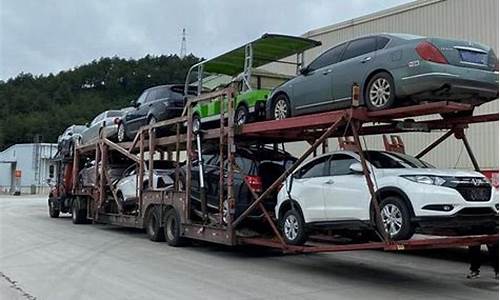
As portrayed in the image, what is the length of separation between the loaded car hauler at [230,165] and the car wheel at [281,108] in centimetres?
32

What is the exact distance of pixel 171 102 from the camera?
15320 mm

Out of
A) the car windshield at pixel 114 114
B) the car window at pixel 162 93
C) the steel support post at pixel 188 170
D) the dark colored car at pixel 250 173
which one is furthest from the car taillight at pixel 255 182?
the car windshield at pixel 114 114

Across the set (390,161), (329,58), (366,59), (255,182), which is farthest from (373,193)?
(255,182)

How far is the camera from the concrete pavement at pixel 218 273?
8.09m

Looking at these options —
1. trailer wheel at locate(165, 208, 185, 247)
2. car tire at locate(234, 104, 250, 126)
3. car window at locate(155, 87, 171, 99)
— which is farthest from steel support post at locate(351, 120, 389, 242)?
car window at locate(155, 87, 171, 99)

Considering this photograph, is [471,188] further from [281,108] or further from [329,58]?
[281,108]

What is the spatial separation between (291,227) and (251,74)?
408 cm

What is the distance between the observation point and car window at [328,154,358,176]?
346 inches

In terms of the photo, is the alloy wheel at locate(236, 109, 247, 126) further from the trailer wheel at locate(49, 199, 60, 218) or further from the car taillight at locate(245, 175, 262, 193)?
the trailer wheel at locate(49, 199, 60, 218)

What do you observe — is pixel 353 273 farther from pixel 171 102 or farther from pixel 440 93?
pixel 171 102

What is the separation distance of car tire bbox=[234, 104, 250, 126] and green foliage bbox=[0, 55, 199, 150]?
44460 millimetres

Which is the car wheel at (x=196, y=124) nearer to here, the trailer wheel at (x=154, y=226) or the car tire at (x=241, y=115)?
the car tire at (x=241, y=115)

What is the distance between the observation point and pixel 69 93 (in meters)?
71.1

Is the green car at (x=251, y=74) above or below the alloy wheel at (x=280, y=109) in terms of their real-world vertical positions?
above
